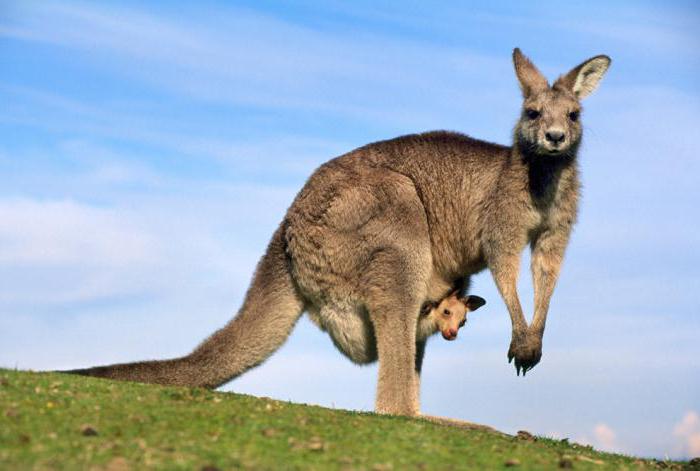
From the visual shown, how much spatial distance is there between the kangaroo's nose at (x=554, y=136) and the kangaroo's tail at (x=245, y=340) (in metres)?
3.23

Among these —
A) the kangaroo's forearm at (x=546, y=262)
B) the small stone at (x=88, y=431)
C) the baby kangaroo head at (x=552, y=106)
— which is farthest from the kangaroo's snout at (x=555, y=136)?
the small stone at (x=88, y=431)

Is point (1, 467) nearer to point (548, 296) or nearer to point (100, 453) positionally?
point (100, 453)

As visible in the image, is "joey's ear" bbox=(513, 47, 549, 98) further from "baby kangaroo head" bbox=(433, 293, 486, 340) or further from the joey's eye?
"baby kangaroo head" bbox=(433, 293, 486, 340)

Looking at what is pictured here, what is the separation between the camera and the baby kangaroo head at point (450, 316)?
10.7m

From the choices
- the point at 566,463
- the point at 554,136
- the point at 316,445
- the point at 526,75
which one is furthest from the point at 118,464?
the point at 526,75

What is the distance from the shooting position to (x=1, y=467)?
6.04m

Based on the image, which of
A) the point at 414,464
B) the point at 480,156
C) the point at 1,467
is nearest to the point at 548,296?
the point at 480,156

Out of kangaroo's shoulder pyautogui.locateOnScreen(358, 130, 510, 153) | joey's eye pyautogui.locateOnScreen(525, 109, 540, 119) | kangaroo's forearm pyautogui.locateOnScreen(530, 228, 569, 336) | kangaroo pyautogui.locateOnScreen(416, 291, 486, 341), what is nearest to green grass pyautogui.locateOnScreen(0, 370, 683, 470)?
kangaroo pyautogui.locateOnScreen(416, 291, 486, 341)

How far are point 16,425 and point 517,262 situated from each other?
226 inches

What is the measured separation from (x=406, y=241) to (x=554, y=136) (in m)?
2.20

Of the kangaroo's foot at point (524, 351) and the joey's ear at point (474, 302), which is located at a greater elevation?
the joey's ear at point (474, 302)

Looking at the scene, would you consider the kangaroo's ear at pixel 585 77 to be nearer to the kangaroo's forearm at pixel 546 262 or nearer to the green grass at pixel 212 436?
the kangaroo's forearm at pixel 546 262

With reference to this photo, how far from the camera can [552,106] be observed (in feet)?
35.1

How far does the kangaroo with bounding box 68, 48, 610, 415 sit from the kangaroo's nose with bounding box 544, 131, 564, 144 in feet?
0.05
